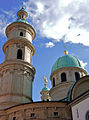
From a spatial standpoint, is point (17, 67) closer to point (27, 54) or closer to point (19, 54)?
point (19, 54)

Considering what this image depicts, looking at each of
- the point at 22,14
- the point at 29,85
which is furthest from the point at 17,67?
the point at 22,14

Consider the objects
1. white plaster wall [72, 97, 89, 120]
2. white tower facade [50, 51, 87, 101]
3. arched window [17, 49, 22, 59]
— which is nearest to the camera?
white plaster wall [72, 97, 89, 120]

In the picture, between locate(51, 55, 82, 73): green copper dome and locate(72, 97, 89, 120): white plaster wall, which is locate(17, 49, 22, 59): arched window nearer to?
locate(51, 55, 82, 73): green copper dome

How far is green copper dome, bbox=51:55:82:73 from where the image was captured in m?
33.0

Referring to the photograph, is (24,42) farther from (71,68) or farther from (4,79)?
(71,68)

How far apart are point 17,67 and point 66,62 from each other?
31.4 ft

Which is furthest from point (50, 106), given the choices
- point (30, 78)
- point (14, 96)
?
point (30, 78)

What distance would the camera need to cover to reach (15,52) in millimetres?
29203

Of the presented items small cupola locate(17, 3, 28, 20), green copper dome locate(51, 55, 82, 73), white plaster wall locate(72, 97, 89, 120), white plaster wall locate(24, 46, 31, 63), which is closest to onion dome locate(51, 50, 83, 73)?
green copper dome locate(51, 55, 82, 73)

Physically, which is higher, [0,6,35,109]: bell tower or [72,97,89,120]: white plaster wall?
[0,6,35,109]: bell tower

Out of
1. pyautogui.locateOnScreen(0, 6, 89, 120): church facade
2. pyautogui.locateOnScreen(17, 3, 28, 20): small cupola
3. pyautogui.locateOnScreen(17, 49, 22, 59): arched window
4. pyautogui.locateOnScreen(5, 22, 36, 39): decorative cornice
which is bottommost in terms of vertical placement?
pyautogui.locateOnScreen(0, 6, 89, 120): church facade

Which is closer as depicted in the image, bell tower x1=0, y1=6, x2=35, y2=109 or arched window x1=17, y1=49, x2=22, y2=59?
bell tower x1=0, y1=6, x2=35, y2=109

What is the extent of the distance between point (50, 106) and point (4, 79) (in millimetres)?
8542

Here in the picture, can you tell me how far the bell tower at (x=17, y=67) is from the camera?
25.6m
